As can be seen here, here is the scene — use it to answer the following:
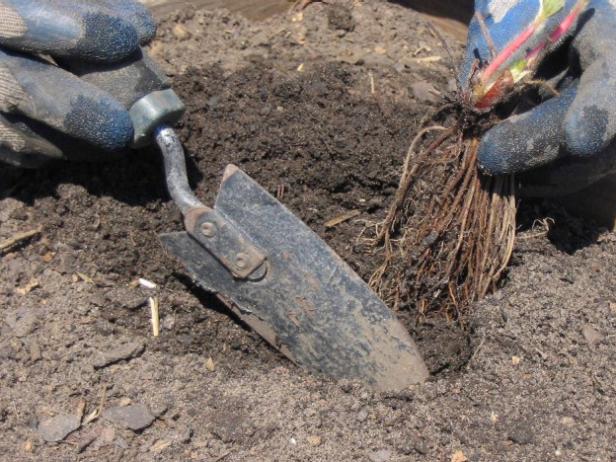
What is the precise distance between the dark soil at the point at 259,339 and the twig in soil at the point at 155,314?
17 millimetres

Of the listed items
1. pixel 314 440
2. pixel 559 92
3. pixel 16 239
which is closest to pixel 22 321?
pixel 16 239

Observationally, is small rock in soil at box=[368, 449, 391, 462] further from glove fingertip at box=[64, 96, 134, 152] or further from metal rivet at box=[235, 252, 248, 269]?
glove fingertip at box=[64, 96, 134, 152]

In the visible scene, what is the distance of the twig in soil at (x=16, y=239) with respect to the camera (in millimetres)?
2238

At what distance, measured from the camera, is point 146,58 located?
2.18 m

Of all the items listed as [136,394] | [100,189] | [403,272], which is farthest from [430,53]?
[136,394]

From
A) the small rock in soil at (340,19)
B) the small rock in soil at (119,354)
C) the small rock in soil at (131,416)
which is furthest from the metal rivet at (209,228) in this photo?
the small rock in soil at (340,19)

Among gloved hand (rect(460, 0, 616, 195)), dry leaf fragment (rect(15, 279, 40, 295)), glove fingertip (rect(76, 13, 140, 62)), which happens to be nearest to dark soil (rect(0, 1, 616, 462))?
dry leaf fragment (rect(15, 279, 40, 295))

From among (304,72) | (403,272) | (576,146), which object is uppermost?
(576,146)

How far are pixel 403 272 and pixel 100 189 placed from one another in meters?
0.83

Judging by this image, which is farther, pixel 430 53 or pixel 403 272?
pixel 430 53

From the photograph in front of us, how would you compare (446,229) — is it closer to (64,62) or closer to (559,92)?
(559,92)

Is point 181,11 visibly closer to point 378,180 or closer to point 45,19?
point 45,19

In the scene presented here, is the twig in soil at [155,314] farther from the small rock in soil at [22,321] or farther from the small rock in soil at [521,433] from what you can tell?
the small rock in soil at [521,433]

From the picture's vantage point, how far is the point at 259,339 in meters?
2.18
